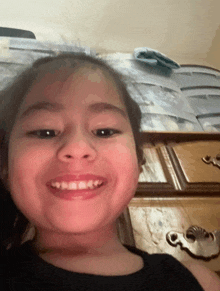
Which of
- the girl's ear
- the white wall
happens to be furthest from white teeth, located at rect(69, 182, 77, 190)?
the white wall

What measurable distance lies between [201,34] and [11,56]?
0.89 meters

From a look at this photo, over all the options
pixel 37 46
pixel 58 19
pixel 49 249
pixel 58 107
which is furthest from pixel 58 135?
pixel 58 19

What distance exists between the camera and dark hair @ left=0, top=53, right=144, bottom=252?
1.10 ft

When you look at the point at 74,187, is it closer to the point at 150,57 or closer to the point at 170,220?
the point at 170,220

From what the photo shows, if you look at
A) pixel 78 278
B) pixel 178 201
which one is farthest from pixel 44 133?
pixel 178 201

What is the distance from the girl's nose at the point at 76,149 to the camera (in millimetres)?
271

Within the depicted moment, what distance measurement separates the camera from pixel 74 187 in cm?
27

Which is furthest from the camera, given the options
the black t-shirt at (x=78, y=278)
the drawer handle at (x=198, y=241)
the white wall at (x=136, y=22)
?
the white wall at (x=136, y=22)

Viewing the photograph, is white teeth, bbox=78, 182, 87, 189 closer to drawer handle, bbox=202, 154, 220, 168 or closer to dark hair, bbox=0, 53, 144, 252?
dark hair, bbox=0, 53, 144, 252

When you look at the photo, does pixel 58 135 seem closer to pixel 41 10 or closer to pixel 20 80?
pixel 20 80

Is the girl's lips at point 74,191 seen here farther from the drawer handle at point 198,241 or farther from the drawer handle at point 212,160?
the drawer handle at point 212,160

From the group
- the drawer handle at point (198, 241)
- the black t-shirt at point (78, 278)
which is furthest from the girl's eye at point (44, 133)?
the drawer handle at point (198, 241)

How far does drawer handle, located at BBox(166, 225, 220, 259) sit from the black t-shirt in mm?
65

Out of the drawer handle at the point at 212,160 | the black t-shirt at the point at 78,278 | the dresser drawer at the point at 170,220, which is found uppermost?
the drawer handle at the point at 212,160
